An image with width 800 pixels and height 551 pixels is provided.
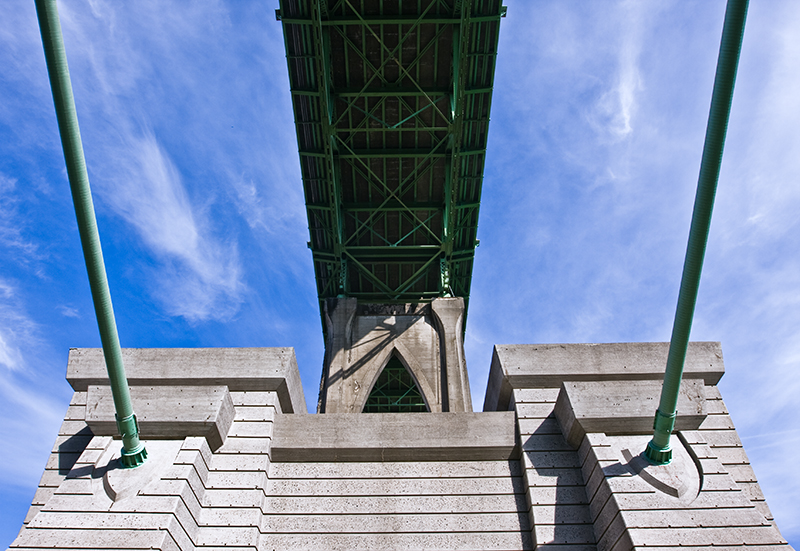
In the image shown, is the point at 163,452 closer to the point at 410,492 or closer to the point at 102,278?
the point at 102,278

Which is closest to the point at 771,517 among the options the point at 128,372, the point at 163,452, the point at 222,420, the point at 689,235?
the point at 689,235

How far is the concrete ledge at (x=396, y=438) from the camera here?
35.3 feet

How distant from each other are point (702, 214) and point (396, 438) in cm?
641

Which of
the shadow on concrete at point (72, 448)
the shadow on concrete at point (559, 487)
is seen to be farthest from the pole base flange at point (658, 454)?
the shadow on concrete at point (72, 448)

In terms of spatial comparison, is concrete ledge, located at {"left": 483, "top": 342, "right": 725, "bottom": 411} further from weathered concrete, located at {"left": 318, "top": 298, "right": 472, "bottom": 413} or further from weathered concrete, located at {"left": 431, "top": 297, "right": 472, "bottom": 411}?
weathered concrete, located at {"left": 318, "top": 298, "right": 472, "bottom": 413}

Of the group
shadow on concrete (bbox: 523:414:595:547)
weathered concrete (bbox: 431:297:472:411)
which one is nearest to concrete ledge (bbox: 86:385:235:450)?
shadow on concrete (bbox: 523:414:595:547)

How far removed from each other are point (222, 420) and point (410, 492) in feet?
11.5

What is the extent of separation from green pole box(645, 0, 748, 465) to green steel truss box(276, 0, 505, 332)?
12.0m

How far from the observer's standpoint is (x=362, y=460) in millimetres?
10773

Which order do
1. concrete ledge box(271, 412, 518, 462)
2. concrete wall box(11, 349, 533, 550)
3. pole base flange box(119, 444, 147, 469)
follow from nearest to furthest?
concrete wall box(11, 349, 533, 550), pole base flange box(119, 444, 147, 469), concrete ledge box(271, 412, 518, 462)

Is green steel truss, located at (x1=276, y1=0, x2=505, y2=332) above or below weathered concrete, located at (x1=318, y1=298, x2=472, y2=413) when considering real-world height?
above

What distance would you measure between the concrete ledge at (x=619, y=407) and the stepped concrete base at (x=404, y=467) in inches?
0.9

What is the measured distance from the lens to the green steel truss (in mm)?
18156

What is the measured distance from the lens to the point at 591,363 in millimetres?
11344
